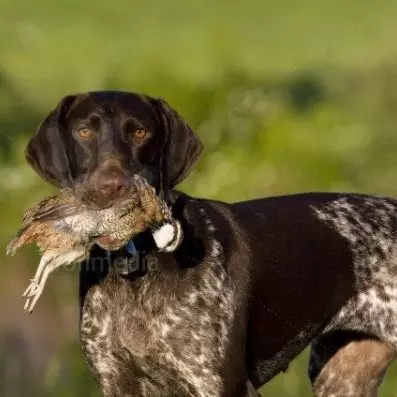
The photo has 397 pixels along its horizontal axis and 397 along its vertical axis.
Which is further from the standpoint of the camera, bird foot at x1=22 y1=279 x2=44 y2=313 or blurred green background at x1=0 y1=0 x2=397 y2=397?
blurred green background at x1=0 y1=0 x2=397 y2=397

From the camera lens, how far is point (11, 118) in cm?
1855

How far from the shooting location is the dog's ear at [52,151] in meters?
9.16

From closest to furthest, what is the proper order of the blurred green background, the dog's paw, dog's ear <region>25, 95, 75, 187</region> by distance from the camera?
the dog's paw, dog's ear <region>25, 95, 75, 187</region>, the blurred green background

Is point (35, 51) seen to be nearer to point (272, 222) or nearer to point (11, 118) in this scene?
point (11, 118)

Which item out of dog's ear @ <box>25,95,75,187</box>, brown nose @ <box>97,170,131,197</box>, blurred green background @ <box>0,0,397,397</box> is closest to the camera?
brown nose @ <box>97,170,131,197</box>

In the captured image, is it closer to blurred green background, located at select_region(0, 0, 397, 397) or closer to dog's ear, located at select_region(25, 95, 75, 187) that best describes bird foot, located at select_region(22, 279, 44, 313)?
dog's ear, located at select_region(25, 95, 75, 187)

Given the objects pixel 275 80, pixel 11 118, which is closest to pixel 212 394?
pixel 11 118

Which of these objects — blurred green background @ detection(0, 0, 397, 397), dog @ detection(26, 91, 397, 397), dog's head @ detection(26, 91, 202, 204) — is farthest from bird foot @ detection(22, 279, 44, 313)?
blurred green background @ detection(0, 0, 397, 397)

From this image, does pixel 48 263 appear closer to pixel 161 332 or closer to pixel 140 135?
pixel 161 332

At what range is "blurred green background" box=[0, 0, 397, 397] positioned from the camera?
14.2 metres

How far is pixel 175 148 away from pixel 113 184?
757mm

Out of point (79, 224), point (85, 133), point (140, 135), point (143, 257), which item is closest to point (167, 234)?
point (143, 257)

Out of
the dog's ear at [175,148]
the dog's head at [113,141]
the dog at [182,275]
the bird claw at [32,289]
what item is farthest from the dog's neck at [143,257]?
the bird claw at [32,289]

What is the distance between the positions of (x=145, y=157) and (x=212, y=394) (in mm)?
1144
